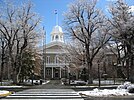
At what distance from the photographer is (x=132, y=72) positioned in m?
39.4

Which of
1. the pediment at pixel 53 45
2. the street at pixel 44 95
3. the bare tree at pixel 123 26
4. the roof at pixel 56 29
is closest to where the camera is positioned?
the street at pixel 44 95

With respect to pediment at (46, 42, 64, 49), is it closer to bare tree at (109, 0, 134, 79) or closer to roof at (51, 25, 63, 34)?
roof at (51, 25, 63, 34)

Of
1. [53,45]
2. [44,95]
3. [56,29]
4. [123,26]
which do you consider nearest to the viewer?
[44,95]

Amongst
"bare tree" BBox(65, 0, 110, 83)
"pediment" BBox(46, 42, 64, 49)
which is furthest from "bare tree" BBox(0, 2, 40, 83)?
"pediment" BBox(46, 42, 64, 49)

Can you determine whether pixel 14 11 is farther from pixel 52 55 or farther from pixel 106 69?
pixel 52 55

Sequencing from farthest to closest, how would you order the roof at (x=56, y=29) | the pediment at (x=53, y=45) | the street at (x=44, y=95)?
the roof at (x=56, y=29), the pediment at (x=53, y=45), the street at (x=44, y=95)

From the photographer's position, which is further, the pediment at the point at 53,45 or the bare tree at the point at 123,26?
the pediment at the point at 53,45

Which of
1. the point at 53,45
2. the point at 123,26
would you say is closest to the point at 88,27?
the point at 123,26

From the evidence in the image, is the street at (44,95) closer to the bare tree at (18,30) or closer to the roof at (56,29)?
the bare tree at (18,30)

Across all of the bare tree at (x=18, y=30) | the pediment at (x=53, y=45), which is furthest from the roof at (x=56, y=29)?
the bare tree at (x=18, y=30)

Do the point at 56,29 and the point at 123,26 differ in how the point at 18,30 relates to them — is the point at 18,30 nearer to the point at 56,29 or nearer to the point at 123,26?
the point at 123,26

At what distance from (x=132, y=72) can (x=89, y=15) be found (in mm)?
11678

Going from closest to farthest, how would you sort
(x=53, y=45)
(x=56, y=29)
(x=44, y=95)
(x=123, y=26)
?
(x=44, y=95) < (x=123, y=26) < (x=53, y=45) < (x=56, y=29)

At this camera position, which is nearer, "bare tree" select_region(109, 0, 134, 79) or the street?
the street
